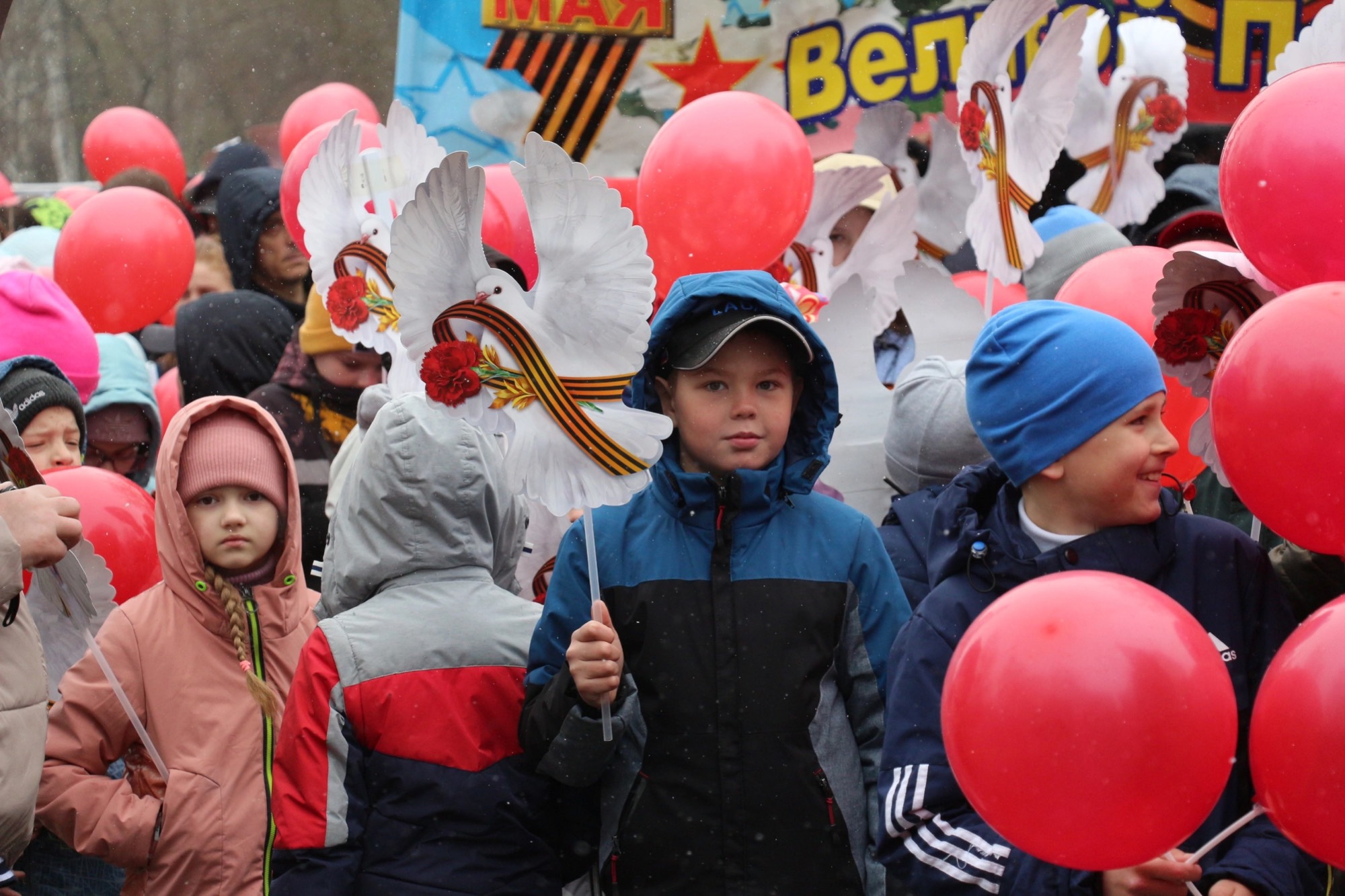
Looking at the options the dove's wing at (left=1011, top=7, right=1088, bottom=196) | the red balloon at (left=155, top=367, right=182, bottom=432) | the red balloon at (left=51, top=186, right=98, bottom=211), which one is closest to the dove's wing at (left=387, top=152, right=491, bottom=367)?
the dove's wing at (left=1011, top=7, right=1088, bottom=196)

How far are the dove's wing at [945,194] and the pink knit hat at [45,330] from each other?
2766 mm

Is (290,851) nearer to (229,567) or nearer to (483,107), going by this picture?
(229,567)

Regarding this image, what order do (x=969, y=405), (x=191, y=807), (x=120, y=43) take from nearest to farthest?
(x=969, y=405) → (x=191, y=807) → (x=120, y=43)

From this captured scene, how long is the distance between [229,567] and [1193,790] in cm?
222

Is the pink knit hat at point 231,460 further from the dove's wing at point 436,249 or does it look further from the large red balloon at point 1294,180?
the large red balloon at point 1294,180

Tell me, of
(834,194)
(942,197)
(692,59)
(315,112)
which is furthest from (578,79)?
(834,194)

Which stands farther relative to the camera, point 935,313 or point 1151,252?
point 935,313

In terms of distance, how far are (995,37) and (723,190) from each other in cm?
89

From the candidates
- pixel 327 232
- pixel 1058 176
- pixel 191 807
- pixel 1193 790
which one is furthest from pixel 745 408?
pixel 1058 176

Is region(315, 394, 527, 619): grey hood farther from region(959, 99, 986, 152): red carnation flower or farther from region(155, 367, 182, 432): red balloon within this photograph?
region(155, 367, 182, 432): red balloon

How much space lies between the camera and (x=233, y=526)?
3248 mm

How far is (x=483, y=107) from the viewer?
7105 millimetres

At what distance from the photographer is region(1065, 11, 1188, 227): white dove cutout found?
237 inches

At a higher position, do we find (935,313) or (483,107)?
(483,107)
